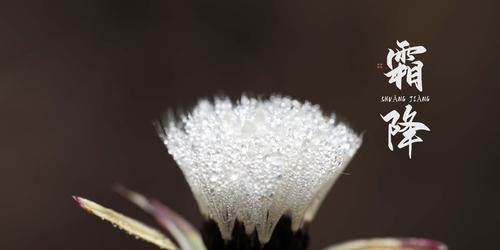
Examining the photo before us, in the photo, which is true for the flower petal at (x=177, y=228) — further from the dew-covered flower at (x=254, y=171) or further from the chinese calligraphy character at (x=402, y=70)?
the chinese calligraphy character at (x=402, y=70)

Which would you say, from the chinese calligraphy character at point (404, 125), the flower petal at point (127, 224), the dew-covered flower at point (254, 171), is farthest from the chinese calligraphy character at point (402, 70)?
the flower petal at point (127, 224)

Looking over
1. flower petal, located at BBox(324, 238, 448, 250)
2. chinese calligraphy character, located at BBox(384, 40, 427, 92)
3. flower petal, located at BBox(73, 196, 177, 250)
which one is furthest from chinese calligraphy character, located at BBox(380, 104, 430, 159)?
flower petal, located at BBox(73, 196, 177, 250)

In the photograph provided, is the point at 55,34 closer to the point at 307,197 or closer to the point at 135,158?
the point at 135,158

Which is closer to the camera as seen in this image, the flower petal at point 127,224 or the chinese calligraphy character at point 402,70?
the flower petal at point 127,224

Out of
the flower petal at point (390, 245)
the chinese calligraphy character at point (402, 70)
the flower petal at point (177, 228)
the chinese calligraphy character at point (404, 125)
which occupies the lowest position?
the flower petal at point (390, 245)

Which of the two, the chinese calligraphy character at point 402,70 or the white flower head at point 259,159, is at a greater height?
the chinese calligraphy character at point 402,70

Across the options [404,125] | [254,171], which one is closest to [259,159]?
[254,171]

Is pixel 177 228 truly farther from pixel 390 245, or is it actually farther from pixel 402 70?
pixel 402 70
